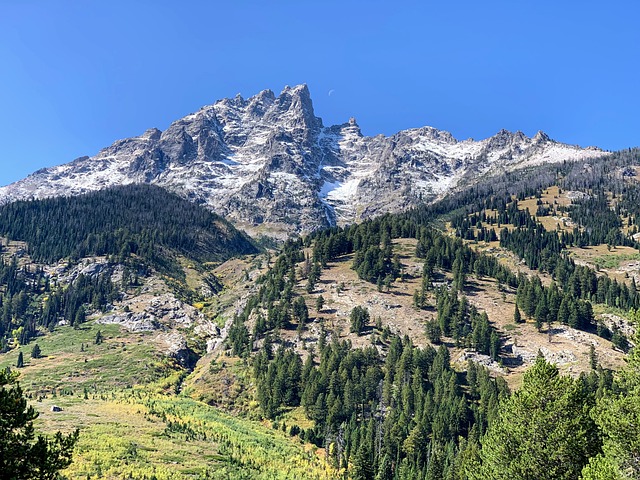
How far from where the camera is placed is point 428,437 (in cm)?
7475

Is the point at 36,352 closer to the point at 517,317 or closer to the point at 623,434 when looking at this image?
Answer: the point at 517,317

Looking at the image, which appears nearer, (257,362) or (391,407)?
(391,407)

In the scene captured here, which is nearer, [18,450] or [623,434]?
[18,450]

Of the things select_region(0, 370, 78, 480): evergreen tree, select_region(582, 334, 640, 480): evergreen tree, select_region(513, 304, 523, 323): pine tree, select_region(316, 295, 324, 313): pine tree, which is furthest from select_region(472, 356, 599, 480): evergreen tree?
select_region(316, 295, 324, 313): pine tree

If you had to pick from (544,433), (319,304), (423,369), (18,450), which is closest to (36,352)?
(319,304)

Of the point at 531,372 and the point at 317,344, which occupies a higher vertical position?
the point at 531,372

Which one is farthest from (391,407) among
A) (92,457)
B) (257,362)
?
(92,457)

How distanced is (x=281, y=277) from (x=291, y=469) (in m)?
89.8

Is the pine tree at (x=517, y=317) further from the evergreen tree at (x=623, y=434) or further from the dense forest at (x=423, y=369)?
the evergreen tree at (x=623, y=434)

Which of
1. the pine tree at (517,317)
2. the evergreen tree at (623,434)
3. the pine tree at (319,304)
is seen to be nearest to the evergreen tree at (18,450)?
the evergreen tree at (623,434)

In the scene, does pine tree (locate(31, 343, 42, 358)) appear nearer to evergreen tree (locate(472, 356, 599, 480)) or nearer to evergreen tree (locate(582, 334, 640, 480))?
evergreen tree (locate(472, 356, 599, 480))

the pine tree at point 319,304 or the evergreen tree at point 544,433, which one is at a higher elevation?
the evergreen tree at point 544,433

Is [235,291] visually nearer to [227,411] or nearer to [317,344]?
[317,344]

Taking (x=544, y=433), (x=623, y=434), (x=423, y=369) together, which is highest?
(x=623, y=434)
